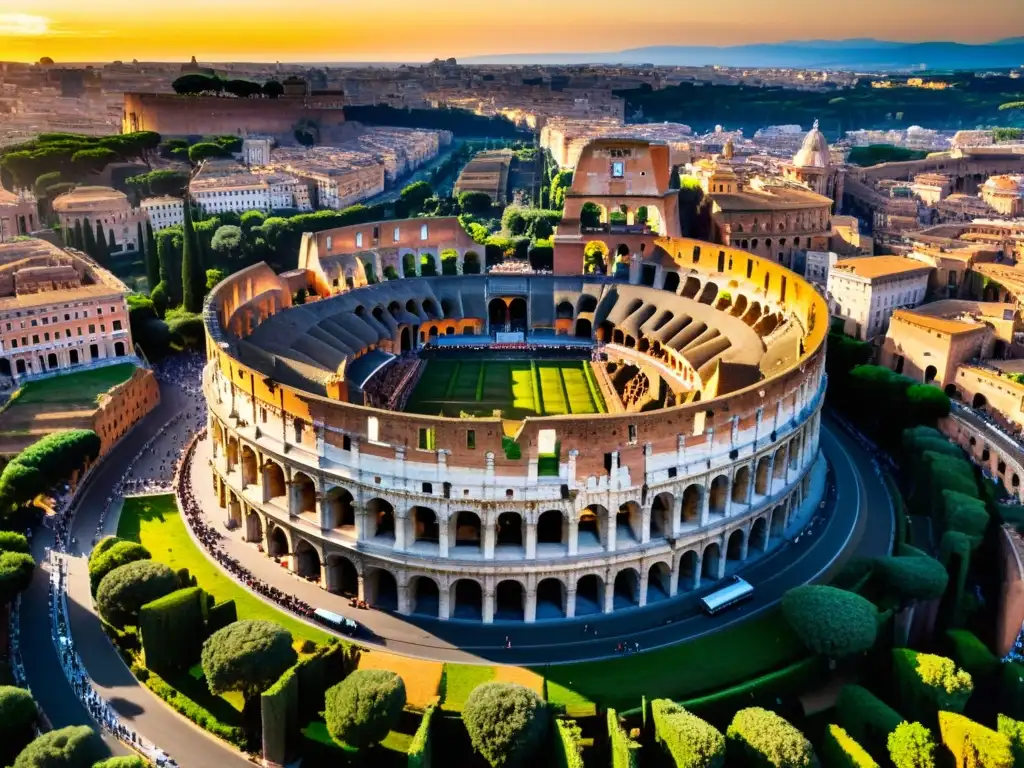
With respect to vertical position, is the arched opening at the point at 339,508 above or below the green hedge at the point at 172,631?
above

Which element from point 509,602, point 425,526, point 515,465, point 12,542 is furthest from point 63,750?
point 515,465

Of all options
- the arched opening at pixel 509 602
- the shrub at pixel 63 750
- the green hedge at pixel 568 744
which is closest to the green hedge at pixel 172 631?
the shrub at pixel 63 750

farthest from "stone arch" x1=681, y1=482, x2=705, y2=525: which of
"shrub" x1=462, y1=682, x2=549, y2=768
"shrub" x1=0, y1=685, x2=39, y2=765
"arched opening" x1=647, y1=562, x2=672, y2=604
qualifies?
"shrub" x1=0, y1=685, x2=39, y2=765

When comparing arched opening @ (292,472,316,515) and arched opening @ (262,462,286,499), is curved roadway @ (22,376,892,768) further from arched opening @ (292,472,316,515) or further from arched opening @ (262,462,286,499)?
arched opening @ (262,462,286,499)

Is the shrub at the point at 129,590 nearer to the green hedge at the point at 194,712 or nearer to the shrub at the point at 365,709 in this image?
the green hedge at the point at 194,712

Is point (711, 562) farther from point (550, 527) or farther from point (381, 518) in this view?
point (381, 518)
